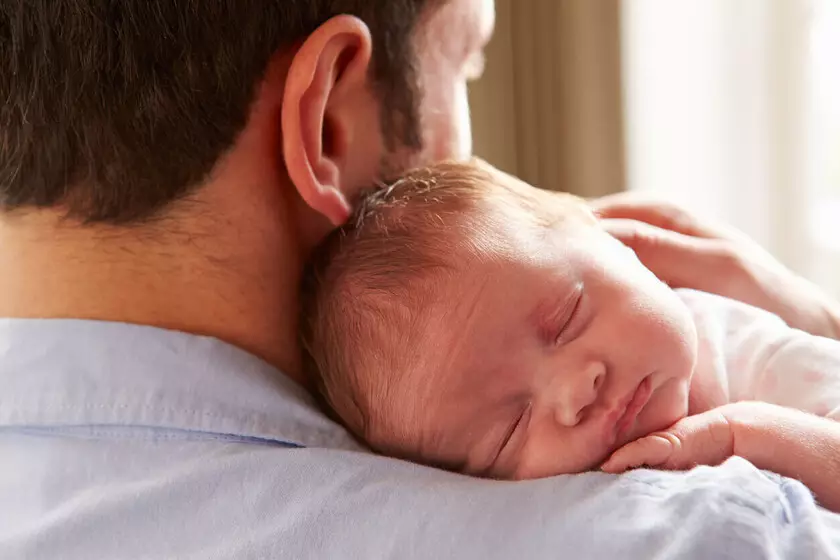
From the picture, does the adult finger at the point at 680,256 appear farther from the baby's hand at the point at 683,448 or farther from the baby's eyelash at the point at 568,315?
the baby's hand at the point at 683,448

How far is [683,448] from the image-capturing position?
32.6 inches

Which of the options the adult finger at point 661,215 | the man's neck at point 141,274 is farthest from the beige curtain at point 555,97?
the man's neck at point 141,274

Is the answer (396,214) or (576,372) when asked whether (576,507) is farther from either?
(396,214)

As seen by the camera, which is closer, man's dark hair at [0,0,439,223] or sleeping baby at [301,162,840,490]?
man's dark hair at [0,0,439,223]

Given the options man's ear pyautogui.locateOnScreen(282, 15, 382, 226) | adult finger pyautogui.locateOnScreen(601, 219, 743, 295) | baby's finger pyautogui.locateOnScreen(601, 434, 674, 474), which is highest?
man's ear pyautogui.locateOnScreen(282, 15, 382, 226)

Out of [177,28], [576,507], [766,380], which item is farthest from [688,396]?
[177,28]

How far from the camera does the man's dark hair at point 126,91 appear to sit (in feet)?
2.51

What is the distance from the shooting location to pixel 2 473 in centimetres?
71

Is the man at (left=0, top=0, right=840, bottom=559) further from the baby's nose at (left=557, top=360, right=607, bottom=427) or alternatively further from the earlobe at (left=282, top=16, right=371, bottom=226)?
the baby's nose at (left=557, top=360, right=607, bottom=427)

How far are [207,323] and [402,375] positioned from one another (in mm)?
208

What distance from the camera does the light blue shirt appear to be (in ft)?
2.04

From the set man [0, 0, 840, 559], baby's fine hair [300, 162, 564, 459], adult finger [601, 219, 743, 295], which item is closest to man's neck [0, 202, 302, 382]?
man [0, 0, 840, 559]

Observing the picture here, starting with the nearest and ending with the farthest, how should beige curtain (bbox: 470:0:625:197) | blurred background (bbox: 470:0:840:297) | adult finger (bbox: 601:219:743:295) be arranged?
adult finger (bbox: 601:219:743:295)
blurred background (bbox: 470:0:840:297)
beige curtain (bbox: 470:0:625:197)

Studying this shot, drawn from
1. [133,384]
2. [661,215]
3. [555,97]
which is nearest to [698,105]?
[555,97]
